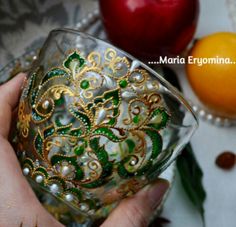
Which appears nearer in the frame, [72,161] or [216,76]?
[72,161]

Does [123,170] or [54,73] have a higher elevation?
[54,73]

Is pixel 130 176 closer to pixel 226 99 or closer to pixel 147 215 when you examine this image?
pixel 147 215

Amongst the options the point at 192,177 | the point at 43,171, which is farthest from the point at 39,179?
the point at 192,177

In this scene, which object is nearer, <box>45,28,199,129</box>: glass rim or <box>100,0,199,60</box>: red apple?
<box>45,28,199,129</box>: glass rim

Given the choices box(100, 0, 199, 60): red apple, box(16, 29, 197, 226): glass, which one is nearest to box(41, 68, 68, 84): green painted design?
box(16, 29, 197, 226): glass

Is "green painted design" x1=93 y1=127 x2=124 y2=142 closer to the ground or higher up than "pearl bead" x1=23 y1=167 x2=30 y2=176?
higher up

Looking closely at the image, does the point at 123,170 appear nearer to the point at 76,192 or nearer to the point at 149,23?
the point at 76,192

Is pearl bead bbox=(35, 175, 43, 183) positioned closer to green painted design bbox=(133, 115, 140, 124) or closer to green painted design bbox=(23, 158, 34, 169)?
green painted design bbox=(23, 158, 34, 169)
